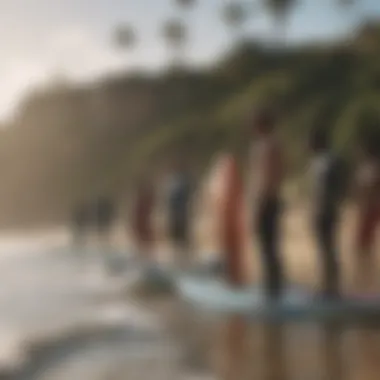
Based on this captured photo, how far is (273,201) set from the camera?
133 cm

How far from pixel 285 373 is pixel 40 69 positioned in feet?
1.95

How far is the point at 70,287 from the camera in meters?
1.36

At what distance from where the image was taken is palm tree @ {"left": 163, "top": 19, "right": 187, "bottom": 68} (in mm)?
1398

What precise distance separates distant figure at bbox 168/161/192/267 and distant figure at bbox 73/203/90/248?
128 millimetres

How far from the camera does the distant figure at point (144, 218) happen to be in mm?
1372

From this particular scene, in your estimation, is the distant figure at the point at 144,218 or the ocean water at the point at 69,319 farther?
the distant figure at the point at 144,218

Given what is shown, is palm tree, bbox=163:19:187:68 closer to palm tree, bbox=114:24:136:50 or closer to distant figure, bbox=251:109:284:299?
palm tree, bbox=114:24:136:50

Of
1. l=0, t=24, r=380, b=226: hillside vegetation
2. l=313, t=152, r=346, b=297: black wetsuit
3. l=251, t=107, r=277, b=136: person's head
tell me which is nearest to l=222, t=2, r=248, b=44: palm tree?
l=0, t=24, r=380, b=226: hillside vegetation

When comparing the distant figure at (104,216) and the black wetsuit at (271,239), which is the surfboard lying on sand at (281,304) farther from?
the distant figure at (104,216)

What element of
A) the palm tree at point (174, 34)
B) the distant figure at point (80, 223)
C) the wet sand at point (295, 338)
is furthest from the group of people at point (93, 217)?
the palm tree at point (174, 34)

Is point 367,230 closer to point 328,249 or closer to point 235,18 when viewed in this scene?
point 328,249

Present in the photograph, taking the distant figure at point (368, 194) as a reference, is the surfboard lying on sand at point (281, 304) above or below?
below

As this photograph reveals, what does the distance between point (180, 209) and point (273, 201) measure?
14cm

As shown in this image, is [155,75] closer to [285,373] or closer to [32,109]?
[32,109]
